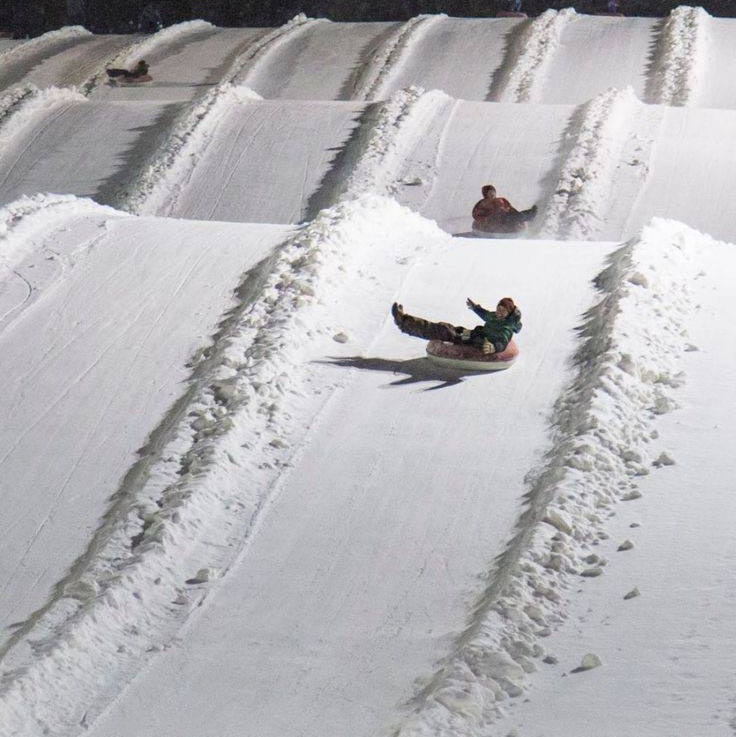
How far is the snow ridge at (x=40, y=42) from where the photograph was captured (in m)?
16.2

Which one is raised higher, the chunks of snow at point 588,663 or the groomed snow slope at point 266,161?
the chunks of snow at point 588,663

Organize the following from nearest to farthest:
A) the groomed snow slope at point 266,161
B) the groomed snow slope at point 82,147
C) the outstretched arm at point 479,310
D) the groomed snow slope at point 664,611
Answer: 1. the groomed snow slope at point 664,611
2. the outstretched arm at point 479,310
3. the groomed snow slope at point 266,161
4. the groomed snow slope at point 82,147

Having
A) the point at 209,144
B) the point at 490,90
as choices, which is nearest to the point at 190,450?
the point at 209,144

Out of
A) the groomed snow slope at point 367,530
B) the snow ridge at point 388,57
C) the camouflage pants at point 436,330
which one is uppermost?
the camouflage pants at point 436,330

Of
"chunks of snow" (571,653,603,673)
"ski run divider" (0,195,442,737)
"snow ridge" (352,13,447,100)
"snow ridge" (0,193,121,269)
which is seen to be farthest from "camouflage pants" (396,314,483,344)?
"snow ridge" (352,13,447,100)

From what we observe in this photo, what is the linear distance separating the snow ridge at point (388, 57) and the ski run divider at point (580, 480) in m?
7.29

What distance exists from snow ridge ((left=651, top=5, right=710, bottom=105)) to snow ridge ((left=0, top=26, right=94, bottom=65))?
26.3ft

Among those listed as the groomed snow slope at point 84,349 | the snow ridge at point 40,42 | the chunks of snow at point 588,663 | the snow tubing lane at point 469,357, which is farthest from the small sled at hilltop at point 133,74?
the chunks of snow at point 588,663

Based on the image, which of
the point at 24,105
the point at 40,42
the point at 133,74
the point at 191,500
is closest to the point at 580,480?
the point at 191,500

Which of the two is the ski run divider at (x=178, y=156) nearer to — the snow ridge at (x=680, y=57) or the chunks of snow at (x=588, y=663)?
the snow ridge at (x=680, y=57)

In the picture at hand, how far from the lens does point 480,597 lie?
452cm

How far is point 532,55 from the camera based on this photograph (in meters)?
14.3

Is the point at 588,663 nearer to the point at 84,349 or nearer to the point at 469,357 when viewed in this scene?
the point at 469,357

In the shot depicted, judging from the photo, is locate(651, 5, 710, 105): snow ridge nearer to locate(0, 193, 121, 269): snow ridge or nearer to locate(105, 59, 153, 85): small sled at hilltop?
locate(105, 59, 153, 85): small sled at hilltop
